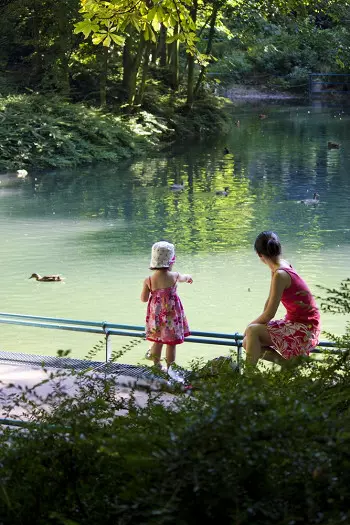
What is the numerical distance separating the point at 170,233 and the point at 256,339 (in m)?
9.65

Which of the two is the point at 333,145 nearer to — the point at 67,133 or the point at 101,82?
the point at 67,133

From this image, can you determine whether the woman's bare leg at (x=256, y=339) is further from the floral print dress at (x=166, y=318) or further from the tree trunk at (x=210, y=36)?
the tree trunk at (x=210, y=36)

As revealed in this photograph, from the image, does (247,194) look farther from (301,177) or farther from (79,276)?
(79,276)

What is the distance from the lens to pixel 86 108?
1231 inches

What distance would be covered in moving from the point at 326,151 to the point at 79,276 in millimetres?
17821

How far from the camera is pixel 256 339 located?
22.2 feet

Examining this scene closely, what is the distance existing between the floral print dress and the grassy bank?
19.6 metres

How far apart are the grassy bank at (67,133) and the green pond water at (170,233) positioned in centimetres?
119

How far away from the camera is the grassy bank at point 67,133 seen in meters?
26.9

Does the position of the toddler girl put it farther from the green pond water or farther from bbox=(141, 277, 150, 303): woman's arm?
the green pond water

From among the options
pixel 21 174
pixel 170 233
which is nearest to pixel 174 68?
pixel 21 174

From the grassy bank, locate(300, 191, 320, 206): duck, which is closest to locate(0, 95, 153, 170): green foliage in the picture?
the grassy bank

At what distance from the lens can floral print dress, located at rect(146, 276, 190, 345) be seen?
23.9 feet

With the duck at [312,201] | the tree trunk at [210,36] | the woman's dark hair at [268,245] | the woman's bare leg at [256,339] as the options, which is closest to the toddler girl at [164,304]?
the woman's bare leg at [256,339]
